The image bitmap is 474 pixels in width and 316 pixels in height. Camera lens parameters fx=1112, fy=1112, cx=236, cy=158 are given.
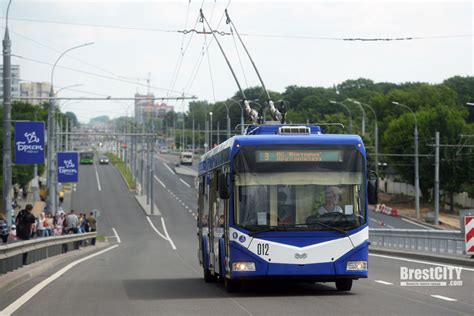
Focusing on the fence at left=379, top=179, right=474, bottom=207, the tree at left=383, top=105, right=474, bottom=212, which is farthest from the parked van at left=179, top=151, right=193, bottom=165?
the tree at left=383, top=105, right=474, bottom=212

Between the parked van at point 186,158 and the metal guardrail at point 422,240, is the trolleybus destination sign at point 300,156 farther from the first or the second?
the parked van at point 186,158

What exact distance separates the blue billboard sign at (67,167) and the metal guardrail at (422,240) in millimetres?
22824

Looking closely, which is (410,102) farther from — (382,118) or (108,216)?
(108,216)

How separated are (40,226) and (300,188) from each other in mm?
26104

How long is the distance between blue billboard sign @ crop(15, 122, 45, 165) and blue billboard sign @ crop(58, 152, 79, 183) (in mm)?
29667

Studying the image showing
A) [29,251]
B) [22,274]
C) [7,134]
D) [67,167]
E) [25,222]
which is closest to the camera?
[22,274]

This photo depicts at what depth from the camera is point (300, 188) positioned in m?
17.3

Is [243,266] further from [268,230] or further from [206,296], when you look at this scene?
[206,296]

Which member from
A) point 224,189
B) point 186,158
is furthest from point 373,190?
point 186,158

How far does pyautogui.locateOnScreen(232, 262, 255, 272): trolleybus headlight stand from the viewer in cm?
1705

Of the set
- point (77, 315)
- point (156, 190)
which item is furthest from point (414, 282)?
point (156, 190)

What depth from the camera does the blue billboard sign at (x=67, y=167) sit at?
2574 inches

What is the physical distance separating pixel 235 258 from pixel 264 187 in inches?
47.6

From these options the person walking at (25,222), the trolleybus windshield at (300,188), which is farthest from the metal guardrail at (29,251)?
the trolleybus windshield at (300,188)
